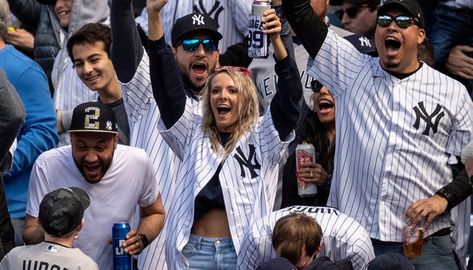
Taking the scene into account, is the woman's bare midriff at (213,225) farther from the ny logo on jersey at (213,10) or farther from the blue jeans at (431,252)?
the ny logo on jersey at (213,10)

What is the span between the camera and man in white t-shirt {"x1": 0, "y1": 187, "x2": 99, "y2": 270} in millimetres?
7688

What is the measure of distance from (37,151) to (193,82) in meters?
1.13

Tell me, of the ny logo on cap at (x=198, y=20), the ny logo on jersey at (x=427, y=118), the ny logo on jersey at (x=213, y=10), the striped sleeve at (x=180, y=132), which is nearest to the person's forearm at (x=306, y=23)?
the ny logo on jersey at (x=427, y=118)

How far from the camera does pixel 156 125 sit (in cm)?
923

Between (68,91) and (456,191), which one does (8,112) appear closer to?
(456,191)

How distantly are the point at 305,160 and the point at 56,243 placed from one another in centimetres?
187

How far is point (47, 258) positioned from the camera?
7.69 meters

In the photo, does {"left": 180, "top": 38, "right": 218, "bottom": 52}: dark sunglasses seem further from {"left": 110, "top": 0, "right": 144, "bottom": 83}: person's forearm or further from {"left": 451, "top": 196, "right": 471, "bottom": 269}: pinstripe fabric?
{"left": 451, "top": 196, "right": 471, "bottom": 269}: pinstripe fabric

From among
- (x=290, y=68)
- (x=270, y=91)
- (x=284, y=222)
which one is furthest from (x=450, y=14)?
(x=284, y=222)

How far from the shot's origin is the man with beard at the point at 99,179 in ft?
27.7

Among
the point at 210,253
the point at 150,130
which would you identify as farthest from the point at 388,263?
the point at 150,130

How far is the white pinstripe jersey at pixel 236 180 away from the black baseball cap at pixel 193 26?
1.02 meters

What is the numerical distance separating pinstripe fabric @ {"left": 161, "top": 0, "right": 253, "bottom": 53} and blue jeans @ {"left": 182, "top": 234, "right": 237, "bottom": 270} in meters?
2.53

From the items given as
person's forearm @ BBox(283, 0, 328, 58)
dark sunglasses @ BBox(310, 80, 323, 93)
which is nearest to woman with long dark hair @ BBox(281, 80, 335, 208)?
dark sunglasses @ BBox(310, 80, 323, 93)
